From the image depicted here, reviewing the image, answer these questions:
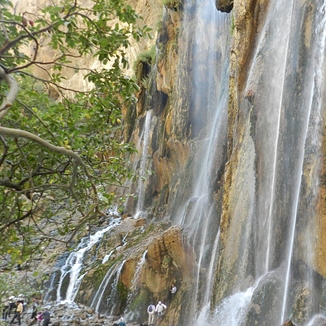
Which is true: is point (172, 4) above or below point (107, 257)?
above

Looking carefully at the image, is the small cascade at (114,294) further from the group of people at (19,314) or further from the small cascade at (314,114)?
the small cascade at (314,114)

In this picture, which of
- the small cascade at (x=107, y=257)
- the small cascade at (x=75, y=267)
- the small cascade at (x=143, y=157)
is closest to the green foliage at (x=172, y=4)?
the small cascade at (x=143, y=157)

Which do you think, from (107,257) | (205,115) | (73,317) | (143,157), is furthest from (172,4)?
(73,317)

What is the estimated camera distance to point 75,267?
19.1 meters

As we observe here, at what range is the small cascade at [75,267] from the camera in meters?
17.1

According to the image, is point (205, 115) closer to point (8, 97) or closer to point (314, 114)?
point (314, 114)

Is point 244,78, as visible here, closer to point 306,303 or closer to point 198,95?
point 306,303

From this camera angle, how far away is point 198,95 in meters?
20.4

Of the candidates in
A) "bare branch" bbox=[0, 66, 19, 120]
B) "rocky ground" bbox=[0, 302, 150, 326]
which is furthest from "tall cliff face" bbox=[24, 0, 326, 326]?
"bare branch" bbox=[0, 66, 19, 120]

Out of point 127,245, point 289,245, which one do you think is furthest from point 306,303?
point 127,245

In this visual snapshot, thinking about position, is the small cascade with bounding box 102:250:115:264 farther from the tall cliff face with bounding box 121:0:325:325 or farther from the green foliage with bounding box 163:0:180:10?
the green foliage with bounding box 163:0:180:10

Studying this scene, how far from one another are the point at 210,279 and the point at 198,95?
10531mm

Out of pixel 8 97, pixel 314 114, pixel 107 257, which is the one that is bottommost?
pixel 107 257

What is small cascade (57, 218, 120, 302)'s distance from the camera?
1709 cm
